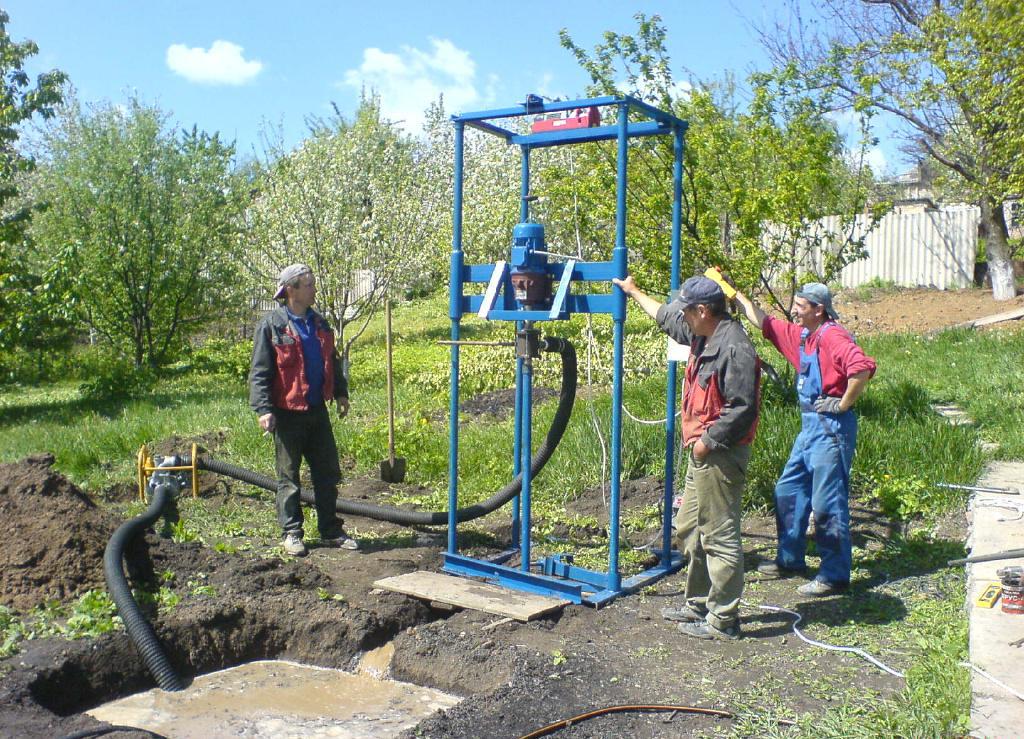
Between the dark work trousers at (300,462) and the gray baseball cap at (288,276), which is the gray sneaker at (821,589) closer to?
the dark work trousers at (300,462)

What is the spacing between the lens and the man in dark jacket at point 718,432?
4793 mm

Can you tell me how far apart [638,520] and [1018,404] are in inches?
161

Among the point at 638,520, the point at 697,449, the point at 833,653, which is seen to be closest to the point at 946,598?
the point at 833,653

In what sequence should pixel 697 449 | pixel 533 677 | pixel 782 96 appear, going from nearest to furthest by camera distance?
pixel 533 677, pixel 697 449, pixel 782 96

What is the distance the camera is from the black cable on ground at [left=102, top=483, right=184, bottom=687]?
497 cm

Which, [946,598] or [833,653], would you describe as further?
[946,598]

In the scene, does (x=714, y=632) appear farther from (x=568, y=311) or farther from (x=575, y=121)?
(x=575, y=121)

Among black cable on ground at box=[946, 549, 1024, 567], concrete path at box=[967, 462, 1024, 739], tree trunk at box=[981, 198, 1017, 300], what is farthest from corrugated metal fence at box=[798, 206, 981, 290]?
black cable on ground at box=[946, 549, 1024, 567]

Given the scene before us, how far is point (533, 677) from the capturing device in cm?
452

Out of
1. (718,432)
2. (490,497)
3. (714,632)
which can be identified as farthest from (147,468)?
(718,432)

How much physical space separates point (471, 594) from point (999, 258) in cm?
1555

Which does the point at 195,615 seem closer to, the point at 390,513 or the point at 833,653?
the point at 390,513

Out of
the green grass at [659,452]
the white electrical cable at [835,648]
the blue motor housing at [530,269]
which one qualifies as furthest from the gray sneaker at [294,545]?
Result: the white electrical cable at [835,648]

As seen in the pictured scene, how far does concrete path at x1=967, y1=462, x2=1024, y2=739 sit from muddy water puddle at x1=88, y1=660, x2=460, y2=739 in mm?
2275
